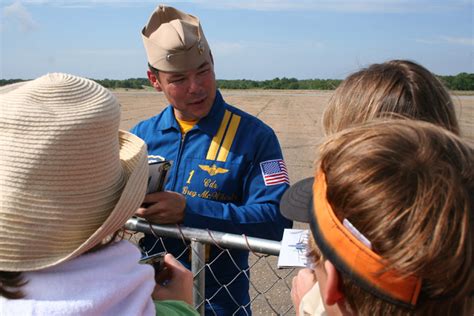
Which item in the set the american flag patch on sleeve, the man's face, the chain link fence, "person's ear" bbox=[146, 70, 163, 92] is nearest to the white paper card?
the chain link fence

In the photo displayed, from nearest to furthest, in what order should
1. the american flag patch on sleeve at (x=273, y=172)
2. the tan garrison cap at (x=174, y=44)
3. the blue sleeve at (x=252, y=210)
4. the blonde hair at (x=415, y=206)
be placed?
the blonde hair at (x=415, y=206) < the blue sleeve at (x=252, y=210) < the american flag patch on sleeve at (x=273, y=172) < the tan garrison cap at (x=174, y=44)

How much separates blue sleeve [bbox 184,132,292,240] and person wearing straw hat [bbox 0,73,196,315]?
930 millimetres

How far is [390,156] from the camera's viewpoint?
41.4 inches

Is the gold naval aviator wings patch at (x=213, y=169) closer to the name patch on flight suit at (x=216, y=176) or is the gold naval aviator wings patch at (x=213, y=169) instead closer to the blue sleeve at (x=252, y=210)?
the name patch on flight suit at (x=216, y=176)

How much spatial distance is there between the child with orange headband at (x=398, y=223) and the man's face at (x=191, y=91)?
4.97 feet

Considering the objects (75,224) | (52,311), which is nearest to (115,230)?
(75,224)

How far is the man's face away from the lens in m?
2.60

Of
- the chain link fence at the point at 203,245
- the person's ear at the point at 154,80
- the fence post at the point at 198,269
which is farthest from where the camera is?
the person's ear at the point at 154,80

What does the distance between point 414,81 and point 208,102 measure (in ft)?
3.98

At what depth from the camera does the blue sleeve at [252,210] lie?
2.22 m

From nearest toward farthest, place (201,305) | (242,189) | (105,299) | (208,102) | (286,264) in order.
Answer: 1. (105,299)
2. (286,264)
3. (201,305)
4. (242,189)
5. (208,102)

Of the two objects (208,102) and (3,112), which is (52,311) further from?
(208,102)

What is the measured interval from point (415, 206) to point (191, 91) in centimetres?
176

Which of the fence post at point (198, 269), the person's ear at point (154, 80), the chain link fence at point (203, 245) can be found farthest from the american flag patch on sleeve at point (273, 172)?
the person's ear at point (154, 80)
